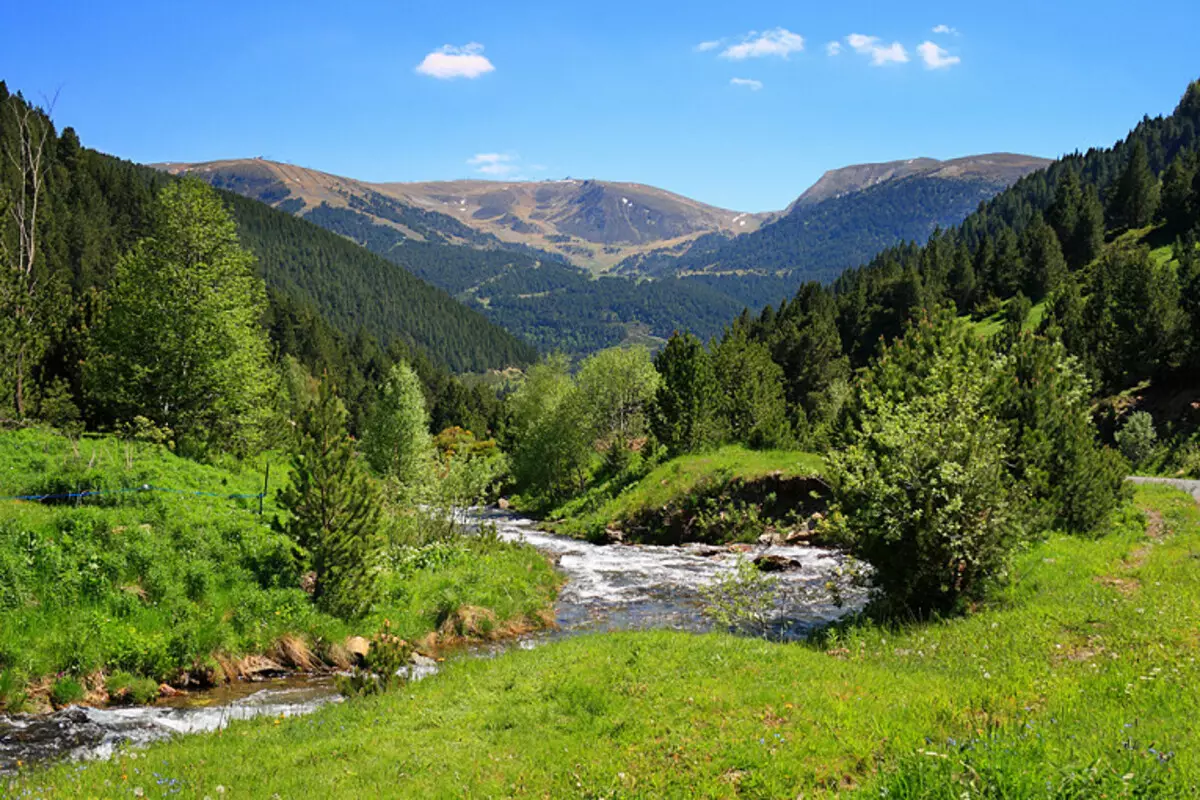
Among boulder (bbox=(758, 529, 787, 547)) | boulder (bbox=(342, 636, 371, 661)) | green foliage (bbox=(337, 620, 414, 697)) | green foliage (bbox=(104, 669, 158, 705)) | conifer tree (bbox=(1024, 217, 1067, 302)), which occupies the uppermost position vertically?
conifer tree (bbox=(1024, 217, 1067, 302))

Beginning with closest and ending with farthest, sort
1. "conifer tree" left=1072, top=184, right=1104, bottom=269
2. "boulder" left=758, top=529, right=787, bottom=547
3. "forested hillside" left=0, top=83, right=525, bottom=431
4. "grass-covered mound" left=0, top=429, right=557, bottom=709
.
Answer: "grass-covered mound" left=0, top=429, right=557, bottom=709
"forested hillside" left=0, top=83, right=525, bottom=431
"boulder" left=758, top=529, right=787, bottom=547
"conifer tree" left=1072, top=184, right=1104, bottom=269

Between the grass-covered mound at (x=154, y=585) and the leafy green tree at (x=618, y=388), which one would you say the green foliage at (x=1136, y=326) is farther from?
the grass-covered mound at (x=154, y=585)

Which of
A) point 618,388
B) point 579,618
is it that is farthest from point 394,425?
point 579,618

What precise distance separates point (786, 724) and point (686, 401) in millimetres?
42361

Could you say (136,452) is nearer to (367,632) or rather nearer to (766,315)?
(367,632)

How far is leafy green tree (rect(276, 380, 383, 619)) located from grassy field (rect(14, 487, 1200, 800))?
7428mm

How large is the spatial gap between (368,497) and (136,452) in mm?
12317

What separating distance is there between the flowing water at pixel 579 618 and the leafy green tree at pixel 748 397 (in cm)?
1160

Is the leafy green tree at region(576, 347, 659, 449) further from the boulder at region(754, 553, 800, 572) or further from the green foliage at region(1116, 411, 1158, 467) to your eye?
the boulder at region(754, 553, 800, 572)

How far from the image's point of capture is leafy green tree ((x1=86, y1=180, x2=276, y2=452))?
32.6m

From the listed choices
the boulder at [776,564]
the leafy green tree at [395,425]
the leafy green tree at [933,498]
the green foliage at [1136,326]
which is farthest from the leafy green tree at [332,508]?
the green foliage at [1136,326]

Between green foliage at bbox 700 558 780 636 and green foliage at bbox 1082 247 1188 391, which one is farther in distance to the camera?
green foliage at bbox 1082 247 1188 391

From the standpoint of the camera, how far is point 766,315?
114375 millimetres

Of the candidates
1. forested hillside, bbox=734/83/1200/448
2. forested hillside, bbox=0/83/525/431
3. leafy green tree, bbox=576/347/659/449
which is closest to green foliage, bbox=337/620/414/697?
forested hillside, bbox=0/83/525/431
